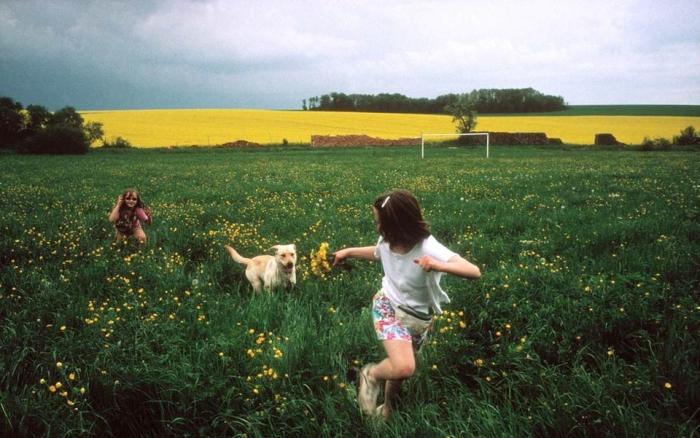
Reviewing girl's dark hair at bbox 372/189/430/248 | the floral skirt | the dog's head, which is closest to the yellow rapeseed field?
the dog's head

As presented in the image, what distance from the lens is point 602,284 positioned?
425 centimetres

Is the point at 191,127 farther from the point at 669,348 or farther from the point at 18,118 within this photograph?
the point at 669,348

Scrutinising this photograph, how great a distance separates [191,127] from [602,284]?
7018 centimetres

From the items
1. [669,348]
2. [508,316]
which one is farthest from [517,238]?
[669,348]

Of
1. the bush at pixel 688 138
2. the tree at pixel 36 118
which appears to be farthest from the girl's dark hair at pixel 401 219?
the tree at pixel 36 118

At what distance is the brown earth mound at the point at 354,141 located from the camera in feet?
167

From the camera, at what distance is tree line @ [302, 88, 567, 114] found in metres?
100

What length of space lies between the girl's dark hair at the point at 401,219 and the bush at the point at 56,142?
47160 millimetres

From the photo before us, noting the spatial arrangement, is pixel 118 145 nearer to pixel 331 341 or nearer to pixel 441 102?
pixel 331 341

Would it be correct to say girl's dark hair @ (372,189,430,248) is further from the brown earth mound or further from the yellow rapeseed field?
the yellow rapeseed field

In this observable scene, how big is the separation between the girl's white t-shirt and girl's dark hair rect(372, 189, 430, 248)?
8 cm

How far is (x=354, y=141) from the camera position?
52.2 metres

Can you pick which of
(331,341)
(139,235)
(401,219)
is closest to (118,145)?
(139,235)

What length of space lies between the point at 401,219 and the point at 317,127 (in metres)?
71.6
